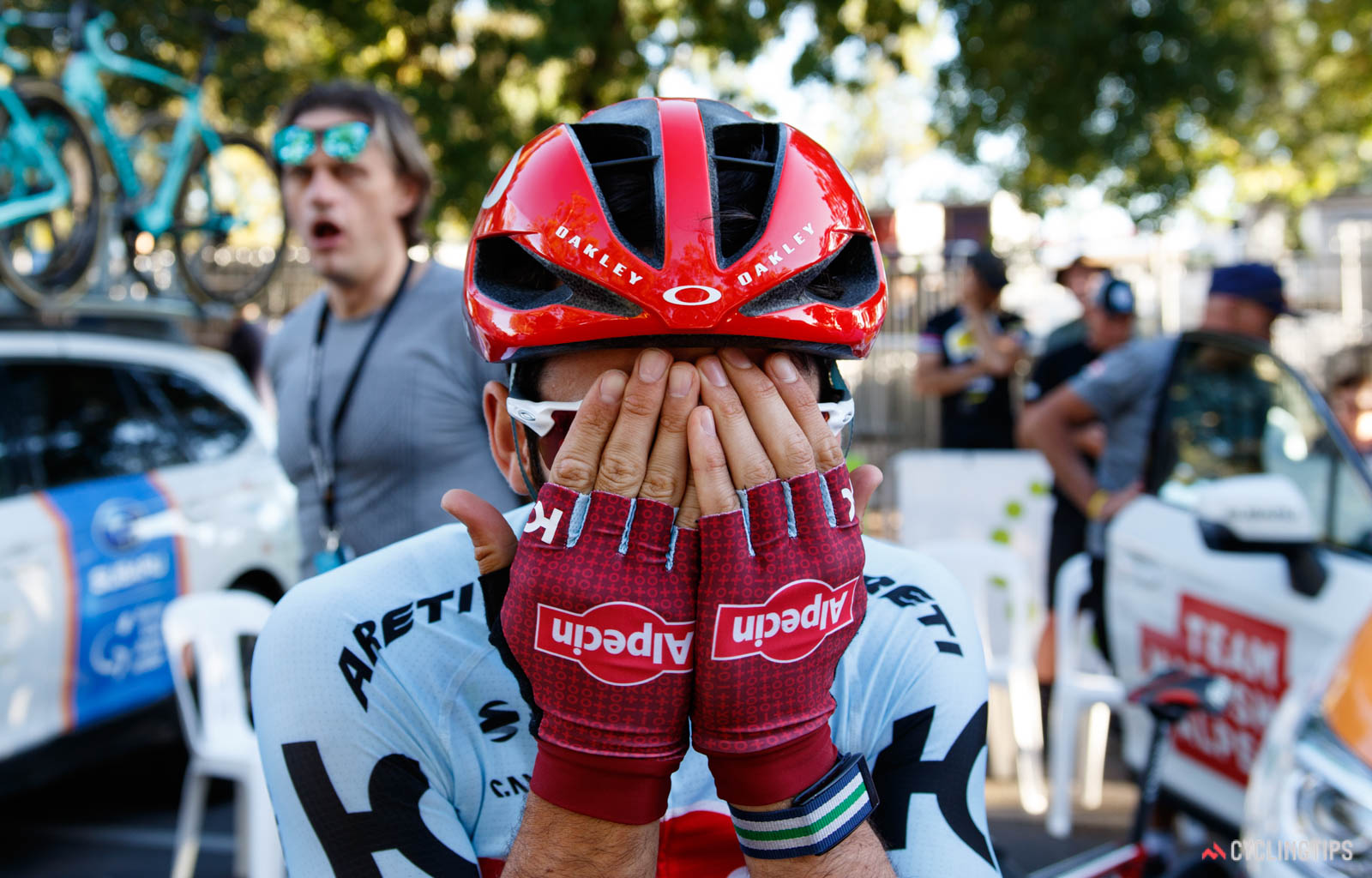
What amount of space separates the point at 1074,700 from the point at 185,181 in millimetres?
6237

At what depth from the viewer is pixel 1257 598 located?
142 inches

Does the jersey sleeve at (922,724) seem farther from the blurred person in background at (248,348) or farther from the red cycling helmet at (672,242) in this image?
the blurred person in background at (248,348)

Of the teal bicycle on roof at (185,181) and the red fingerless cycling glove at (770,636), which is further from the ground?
the teal bicycle on roof at (185,181)

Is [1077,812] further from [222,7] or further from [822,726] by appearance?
[222,7]

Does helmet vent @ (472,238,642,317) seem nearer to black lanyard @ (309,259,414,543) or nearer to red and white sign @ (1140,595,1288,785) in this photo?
black lanyard @ (309,259,414,543)

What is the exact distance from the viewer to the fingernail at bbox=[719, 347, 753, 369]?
4.33 ft

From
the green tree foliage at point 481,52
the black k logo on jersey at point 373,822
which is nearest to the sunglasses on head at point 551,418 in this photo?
the black k logo on jersey at point 373,822

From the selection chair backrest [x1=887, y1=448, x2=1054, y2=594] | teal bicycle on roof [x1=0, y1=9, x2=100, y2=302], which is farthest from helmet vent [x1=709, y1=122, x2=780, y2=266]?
chair backrest [x1=887, y1=448, x2=1054, y2=594]

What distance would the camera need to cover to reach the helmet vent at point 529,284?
137cm

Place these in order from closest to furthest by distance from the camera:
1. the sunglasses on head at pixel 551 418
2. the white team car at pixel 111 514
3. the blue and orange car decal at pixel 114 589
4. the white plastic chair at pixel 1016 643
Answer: the sunglasses on head at pixel 551 418, the white team car at pixel 111 514, the blue and orange car decal at pixel 114 589, the white plastic chair at pixel 1016 643

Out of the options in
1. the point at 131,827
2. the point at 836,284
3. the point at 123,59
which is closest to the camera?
the point at 836,284

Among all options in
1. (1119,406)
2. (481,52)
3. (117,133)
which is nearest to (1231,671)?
(1119,406)

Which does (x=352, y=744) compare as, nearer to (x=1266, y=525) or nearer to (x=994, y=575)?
(x=1266, y=525)

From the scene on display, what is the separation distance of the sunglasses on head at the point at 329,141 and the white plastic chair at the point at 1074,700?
11.2ft
